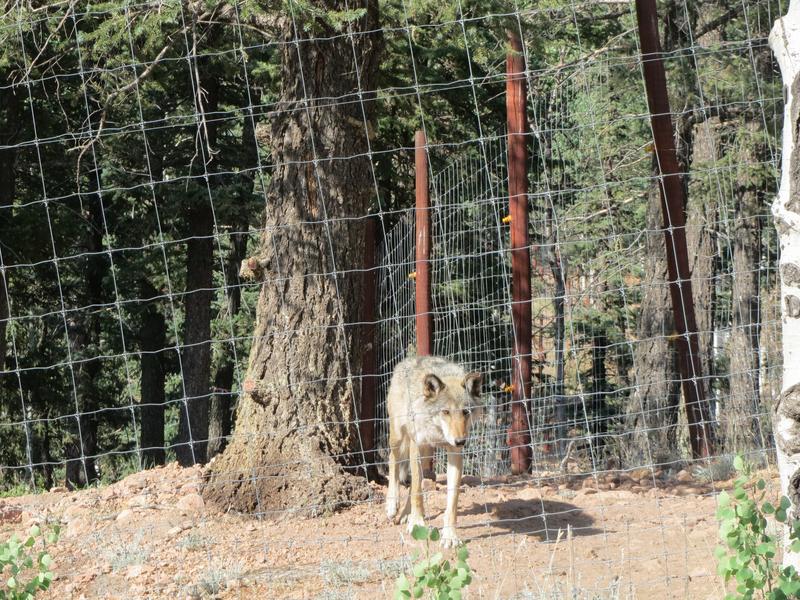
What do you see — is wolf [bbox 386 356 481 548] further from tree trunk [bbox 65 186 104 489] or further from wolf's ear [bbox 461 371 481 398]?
tree trunk [bbox 65 186 104 489]

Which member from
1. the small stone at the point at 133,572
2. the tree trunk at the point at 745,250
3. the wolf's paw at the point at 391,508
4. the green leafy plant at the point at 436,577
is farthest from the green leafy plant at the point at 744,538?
the tree trunk at the point at 745,250

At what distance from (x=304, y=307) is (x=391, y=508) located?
1797mm

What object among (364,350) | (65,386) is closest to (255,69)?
(364,350)

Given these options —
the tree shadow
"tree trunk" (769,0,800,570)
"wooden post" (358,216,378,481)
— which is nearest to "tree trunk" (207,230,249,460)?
"wooden post" (358,216,378,481)

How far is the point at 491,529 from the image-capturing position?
7.09 meters

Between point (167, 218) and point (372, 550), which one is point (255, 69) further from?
point (372, 550)

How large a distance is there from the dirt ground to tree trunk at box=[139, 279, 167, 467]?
11571mm

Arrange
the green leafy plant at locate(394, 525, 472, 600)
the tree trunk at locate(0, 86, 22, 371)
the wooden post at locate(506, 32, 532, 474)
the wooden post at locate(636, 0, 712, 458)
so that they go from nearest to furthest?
the green leafy plant at locate(394, 525, 472, 600) < the wooden post at locate(636, 0, 712, 458) < the wooden post at locate(506, 32, 532, 474) < the tree trunk at locate(0, 86, 22, 371)

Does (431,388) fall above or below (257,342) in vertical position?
below

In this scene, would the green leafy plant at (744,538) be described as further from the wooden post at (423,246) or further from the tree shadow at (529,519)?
the wooden post at (423,246)

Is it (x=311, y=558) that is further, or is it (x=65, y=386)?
(x=65, y=386)

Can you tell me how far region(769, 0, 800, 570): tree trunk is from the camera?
411 cm

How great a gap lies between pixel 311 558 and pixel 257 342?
213 cm

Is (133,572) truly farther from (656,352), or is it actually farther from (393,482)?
(656,352)
